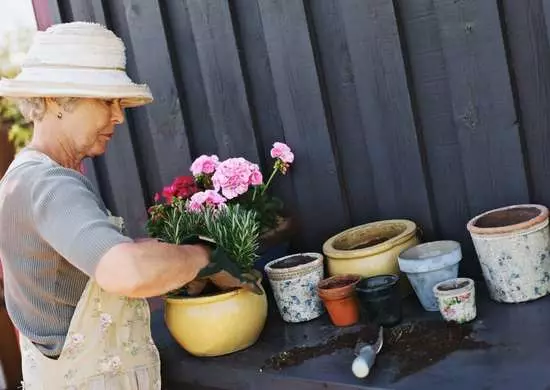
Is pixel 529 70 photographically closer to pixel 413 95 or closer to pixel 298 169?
pixel 413 95

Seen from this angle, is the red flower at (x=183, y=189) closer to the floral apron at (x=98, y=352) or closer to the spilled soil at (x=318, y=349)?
the floral apron at (x=98, y=352)

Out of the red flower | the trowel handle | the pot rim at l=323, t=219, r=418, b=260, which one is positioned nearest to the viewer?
the trowel handle

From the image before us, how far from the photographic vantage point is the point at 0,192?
1766 mm

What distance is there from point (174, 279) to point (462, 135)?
1.01 m

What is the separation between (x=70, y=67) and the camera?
1.81 meters

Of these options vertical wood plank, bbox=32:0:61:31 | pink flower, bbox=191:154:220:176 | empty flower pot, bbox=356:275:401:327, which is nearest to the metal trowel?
empty flower pot, bbox=356:275:401:327

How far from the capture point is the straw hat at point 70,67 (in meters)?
1.79

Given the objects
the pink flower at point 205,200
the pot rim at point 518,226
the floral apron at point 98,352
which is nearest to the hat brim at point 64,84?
the floral apron at point 98,352

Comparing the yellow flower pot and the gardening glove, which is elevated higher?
the gardening glove

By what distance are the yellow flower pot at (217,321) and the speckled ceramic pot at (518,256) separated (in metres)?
0.66

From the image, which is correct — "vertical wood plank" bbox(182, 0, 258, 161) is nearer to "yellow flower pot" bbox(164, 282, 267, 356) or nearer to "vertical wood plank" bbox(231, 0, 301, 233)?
"vertical wood plank" bbox(231, 0, 301, 233)

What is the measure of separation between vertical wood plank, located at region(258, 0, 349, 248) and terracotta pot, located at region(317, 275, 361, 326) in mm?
442

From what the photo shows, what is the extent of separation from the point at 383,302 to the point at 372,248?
0.75ft

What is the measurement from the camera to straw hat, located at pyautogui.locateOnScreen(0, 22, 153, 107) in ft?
5.87
